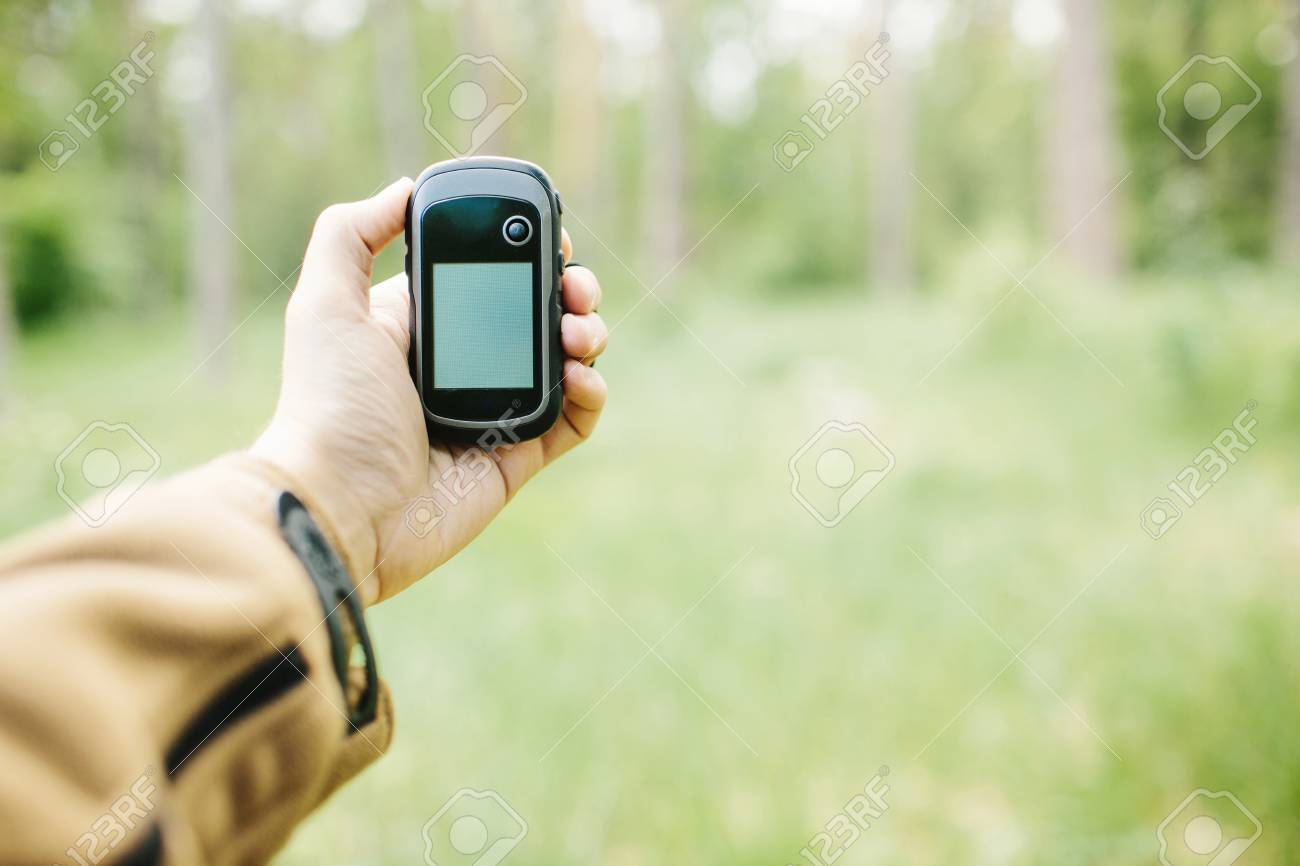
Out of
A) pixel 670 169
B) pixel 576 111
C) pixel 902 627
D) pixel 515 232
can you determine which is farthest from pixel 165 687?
pixel 576 111

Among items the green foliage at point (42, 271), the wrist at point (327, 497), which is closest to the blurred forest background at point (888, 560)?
the wrist at point (327, 497)

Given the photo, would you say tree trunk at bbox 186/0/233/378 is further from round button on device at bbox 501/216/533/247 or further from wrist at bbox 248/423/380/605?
wrist at bbox 248/423/380/605

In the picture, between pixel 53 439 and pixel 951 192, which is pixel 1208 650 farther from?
pixel 951 192

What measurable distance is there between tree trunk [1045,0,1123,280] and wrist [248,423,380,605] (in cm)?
867

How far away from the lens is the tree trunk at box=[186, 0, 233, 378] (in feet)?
28.4

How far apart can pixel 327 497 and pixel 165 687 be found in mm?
486

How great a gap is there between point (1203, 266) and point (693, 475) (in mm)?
3459

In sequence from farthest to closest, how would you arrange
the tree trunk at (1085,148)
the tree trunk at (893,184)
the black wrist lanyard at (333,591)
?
1. the tree trunk at (893,184)
2. the tree trunk at (1085,148)
3. the black wrist lanyard at (333,591)

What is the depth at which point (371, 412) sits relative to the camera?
4.60 feet

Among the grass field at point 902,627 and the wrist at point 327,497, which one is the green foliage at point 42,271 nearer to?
the grass field at point 902,627

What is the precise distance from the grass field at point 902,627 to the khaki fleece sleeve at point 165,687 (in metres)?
1.54

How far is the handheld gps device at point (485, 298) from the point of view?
153 cm

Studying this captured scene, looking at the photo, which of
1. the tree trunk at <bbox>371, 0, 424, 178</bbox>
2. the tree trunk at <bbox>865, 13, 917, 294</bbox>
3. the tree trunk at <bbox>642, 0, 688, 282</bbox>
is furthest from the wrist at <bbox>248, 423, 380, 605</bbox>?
the tree trunk at <bbox>865, 13, 917, 294</bbox>

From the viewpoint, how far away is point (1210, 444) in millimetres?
4016
